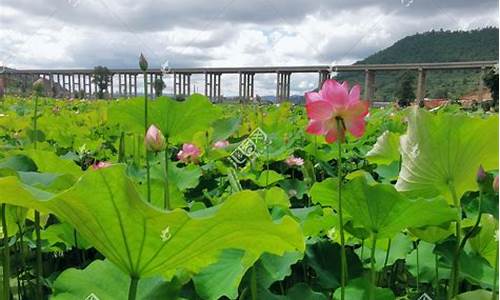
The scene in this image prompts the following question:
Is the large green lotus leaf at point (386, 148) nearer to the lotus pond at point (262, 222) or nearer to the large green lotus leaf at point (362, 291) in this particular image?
the lotus pond at point (262, 222)

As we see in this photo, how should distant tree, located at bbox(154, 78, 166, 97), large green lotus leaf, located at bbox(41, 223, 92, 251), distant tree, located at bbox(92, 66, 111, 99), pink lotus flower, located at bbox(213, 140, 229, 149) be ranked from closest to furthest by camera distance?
large green lotus leaf, located at bbox(41, 223, 92, 251), distant tree, located at bbox(154, 78, 166, 97), pink lotus flower, located at bbox(213, 140, 229, 149), distant tree, located at bbox(92, 66, 111, 99)

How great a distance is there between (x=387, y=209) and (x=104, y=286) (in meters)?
0.32

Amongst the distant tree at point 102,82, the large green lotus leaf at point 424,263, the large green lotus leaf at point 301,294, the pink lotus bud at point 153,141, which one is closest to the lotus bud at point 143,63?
the pink lotus bud at point 153,141

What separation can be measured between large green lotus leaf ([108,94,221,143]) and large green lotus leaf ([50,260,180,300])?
0.41 metres

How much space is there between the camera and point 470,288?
0.89 metres

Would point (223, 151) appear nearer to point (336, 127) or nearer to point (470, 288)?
point (470, 288)

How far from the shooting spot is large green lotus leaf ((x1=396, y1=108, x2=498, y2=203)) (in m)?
0.60

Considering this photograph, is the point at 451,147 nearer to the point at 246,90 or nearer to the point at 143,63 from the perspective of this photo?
the point at 143,63

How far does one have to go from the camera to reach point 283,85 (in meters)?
17.0

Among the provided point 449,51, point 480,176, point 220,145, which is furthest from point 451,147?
point 449,51

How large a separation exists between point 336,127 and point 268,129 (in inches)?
60.9

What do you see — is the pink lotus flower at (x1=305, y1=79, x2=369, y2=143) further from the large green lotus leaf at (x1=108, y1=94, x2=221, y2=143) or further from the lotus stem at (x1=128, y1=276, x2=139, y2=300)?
the large green lotus leaf at (x1=108, y1=94, x2=221, y2=143)

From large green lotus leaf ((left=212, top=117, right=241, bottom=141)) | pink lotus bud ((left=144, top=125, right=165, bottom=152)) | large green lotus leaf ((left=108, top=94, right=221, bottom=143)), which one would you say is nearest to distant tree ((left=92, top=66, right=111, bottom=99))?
large green lotus leaf ((left=212, top=117, right=241, bottom=141))

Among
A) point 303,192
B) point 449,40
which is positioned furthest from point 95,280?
point 449,40
